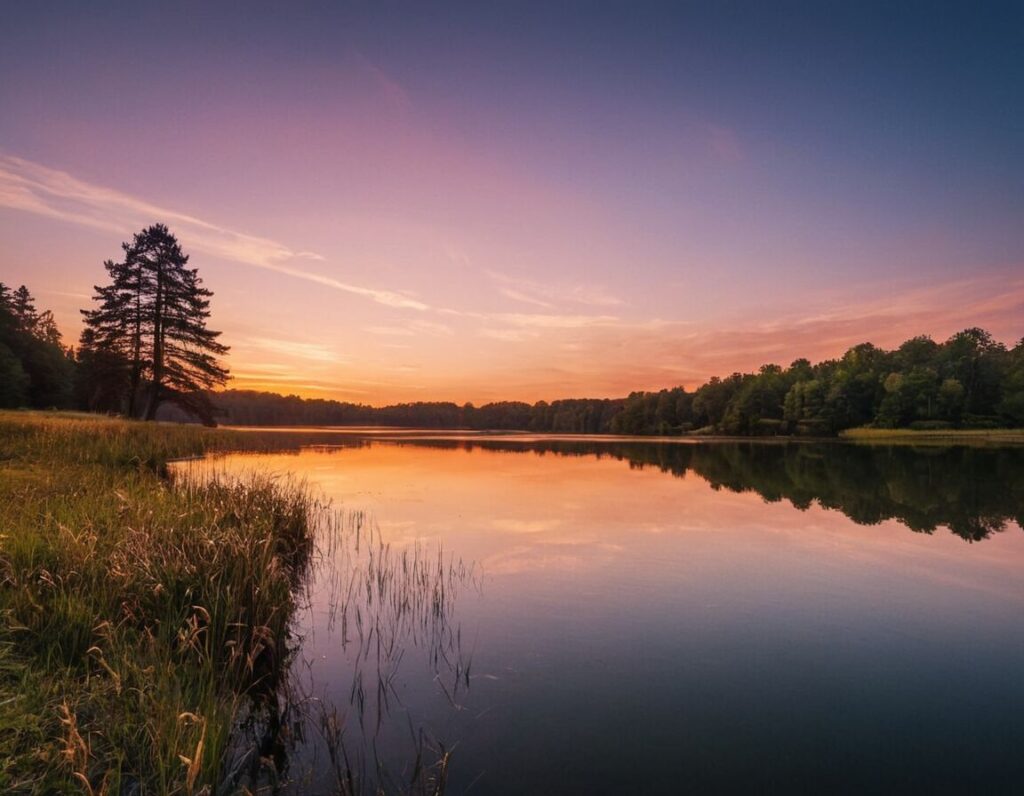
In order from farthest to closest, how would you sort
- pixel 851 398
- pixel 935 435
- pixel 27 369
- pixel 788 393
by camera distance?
pixel 788 393, pixel 851 398, pixel 935 435, pixel 27 369

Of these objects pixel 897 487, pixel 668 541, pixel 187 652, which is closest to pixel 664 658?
pixel 187 652

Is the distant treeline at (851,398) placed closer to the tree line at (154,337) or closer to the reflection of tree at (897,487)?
the tree line at (154,337)

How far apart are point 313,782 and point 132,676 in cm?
206

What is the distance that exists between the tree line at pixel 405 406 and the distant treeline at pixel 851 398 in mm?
256

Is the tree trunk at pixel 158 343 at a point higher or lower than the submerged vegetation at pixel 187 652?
higher

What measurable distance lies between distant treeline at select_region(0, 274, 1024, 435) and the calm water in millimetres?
43278

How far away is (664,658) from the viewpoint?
7.76m

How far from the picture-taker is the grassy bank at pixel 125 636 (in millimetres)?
4152

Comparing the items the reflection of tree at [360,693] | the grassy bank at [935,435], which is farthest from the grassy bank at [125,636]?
the grassy bank at [935,435]

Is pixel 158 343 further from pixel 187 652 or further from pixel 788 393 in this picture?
pixel 788 393

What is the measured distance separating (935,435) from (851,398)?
1886cm

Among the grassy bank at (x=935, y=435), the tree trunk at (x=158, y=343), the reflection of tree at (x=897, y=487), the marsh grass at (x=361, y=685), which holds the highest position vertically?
the tree trunk at (x=158, y=343)

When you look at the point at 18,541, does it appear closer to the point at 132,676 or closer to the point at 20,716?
the point at 132,676

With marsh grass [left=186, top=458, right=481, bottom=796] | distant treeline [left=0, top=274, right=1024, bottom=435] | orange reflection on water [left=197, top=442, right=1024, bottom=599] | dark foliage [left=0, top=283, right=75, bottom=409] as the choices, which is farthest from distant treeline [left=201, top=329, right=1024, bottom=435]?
marsh grass [left=186, top=458, right=481, bottom=796]
